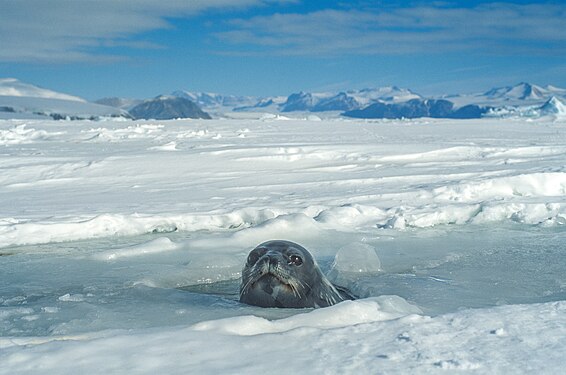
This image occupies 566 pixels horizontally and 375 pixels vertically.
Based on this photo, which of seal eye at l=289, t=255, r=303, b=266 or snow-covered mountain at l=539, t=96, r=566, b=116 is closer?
seal eye at l=289, t=255, r=303, b=266

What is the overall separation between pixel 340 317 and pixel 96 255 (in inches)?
117

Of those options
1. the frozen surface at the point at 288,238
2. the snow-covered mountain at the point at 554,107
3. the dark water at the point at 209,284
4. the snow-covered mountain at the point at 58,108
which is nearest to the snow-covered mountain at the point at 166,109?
the snow-covered mountain at the point at 58,108

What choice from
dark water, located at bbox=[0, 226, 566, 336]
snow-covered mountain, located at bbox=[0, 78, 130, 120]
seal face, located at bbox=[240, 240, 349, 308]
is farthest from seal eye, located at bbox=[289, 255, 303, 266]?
snow-covered mountain, located at bbox=[0, 78, 130, 120]

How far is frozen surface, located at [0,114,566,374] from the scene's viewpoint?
2.44 metres

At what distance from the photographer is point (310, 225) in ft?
20.3

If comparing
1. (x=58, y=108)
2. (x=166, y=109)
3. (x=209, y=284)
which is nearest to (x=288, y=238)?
(x=209, y=284)

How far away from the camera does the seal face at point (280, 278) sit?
383 centimetres

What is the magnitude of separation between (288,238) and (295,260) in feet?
6.43

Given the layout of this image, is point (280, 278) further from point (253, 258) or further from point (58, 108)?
point (58, 108)

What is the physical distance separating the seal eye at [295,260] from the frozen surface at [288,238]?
389mm

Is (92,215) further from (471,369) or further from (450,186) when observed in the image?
(471,369)

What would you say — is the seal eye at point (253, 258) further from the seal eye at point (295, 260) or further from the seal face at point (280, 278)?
the seal eye at point (295, 260)

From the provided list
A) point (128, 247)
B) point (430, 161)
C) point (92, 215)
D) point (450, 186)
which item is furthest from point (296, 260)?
point (430, 161)

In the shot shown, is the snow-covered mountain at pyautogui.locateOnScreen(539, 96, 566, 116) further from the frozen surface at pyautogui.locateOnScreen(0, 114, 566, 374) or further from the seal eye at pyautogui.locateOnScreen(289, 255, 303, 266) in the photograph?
the seal eye at pyautogui.locateOnScreen(289, 255, 303, 266)
